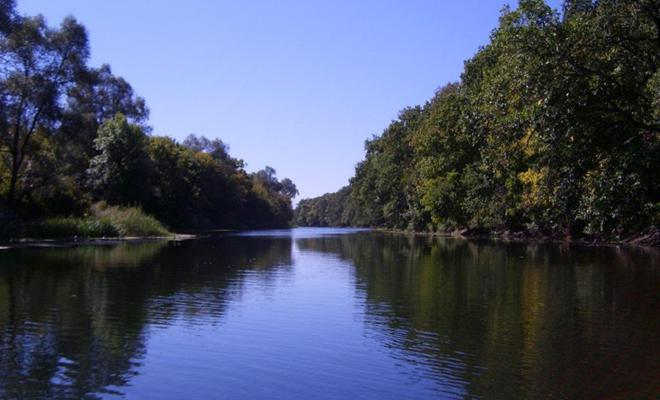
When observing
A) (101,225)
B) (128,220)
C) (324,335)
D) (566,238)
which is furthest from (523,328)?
(566,238)

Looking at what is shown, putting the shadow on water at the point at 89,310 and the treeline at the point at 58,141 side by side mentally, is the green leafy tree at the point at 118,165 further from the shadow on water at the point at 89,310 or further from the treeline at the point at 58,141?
the shadow on water at the point at 89,310

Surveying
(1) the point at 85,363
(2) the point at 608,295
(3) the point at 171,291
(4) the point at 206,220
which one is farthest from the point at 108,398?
(4) the point at 206,220

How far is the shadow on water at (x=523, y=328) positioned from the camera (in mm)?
10141

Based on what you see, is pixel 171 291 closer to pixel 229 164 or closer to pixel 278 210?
pixel 229 164

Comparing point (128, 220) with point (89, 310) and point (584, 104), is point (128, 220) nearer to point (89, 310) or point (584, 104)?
point (89, 310)

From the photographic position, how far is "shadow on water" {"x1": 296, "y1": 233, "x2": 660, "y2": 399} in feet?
33.3

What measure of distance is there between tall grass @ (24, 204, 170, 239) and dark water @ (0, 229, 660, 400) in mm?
18984

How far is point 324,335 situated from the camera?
13.7m

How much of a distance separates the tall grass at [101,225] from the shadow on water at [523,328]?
84.3 ft

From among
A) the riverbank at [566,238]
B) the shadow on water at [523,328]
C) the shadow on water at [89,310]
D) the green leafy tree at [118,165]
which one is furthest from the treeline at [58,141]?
the riverbank at [566,238]

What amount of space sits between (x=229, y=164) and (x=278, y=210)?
22417 millimetres

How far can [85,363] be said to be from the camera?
35.0 feet

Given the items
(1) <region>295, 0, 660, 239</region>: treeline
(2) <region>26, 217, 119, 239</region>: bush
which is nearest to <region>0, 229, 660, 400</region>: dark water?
(1) <region>295, 0, 660, 239</region>: treeline

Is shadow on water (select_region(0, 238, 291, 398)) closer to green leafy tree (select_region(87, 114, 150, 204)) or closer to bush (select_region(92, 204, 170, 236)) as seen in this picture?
bush (select_region(92, 204, 170, 236))
